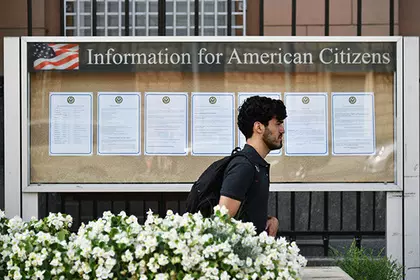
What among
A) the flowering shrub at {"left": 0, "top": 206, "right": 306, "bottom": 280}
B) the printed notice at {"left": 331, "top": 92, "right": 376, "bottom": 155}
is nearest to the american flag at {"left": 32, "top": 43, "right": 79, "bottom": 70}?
the printed notice at {"left": 331, "top": 92, "right": 376, "bottom": 155}

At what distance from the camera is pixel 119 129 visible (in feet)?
20.9

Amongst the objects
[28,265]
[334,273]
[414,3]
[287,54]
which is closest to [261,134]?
[334,273]

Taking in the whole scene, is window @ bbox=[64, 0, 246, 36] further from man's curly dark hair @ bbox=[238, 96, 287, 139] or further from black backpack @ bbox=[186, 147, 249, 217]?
black backpack @ bbox=[186, 147, 249, 217]

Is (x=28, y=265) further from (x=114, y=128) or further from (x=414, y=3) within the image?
(x=414, y=3)

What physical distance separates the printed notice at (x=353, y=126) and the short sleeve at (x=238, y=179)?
2.40 meters

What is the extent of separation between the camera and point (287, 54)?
630cm

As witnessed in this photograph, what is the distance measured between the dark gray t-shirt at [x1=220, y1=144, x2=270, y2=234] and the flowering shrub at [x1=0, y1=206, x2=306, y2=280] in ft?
2.61

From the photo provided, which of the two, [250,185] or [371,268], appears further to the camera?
[371,268]

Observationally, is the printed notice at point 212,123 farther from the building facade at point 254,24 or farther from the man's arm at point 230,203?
the building facade at point 254,24

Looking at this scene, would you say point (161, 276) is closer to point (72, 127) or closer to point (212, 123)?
point (212, 123)

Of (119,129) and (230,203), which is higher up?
(119,129)

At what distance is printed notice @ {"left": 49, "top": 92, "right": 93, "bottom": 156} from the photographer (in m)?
6.34

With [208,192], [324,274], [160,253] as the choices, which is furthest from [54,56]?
[160,253]

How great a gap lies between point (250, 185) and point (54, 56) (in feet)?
8.98
